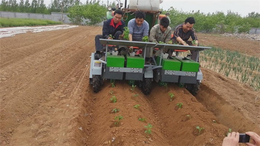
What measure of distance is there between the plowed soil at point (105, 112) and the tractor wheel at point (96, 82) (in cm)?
16

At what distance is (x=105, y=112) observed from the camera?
4.89m

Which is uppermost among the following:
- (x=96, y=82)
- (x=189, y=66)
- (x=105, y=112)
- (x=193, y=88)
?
(x=189, y=66)

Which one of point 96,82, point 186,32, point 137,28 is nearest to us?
point 96,82

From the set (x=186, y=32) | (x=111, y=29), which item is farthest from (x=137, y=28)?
(x=186, y=32)

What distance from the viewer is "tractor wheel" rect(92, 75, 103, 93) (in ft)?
19.7

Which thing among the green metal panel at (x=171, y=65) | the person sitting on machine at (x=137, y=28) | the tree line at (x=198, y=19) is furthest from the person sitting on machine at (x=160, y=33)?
the tree line at (x=198, y=19)

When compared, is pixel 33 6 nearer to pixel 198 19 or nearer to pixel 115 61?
pixel 198 19

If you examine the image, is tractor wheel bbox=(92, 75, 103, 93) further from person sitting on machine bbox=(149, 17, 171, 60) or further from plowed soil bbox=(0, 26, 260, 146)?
person sitting on machine bbox=(149, 17, 171, 60)

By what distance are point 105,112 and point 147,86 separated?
5.38 ft

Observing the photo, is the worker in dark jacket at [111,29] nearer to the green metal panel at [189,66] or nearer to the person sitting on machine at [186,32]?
the person sitting on machine at [186,32]

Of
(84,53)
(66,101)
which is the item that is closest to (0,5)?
(84,53)

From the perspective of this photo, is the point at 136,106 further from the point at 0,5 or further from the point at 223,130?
the point at 0,5

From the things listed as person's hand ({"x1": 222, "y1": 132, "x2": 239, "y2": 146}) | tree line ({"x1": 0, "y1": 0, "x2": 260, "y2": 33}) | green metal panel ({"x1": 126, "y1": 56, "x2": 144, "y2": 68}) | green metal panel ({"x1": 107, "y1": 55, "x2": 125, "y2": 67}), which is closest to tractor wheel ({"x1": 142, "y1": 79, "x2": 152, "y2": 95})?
green metal panel ({"x1": 126, "y1": 56, "x2": 144, "y2": 68})

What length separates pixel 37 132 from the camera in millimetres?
4207
